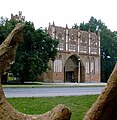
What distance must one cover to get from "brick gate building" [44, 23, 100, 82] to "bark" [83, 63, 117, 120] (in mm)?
44031

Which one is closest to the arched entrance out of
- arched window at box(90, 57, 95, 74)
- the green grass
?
arched window at box(90, 57, 95, 74)

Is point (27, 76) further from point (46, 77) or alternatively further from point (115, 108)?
point (115, 108)

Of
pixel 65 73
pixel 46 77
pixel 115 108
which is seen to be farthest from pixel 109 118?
pixel 65 73

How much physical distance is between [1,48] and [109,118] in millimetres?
1647

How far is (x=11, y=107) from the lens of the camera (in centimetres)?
301

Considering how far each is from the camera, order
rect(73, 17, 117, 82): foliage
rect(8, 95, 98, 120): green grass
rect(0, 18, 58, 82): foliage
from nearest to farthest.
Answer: rect(8, 95, 98, 120): green grass < rect(0, 18, 58, 82): foliage < rect(73, 17, 117, 82): foliage

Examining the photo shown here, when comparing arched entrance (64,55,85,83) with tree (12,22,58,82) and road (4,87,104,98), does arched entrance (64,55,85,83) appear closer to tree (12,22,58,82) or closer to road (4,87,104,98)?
tree (12,22,58,82)

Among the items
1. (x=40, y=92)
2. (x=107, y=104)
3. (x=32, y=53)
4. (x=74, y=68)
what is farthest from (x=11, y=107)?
(x=74, y=68)

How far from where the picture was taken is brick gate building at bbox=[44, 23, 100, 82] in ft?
154

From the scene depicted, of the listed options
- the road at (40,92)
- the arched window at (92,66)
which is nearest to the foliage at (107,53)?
the arched window at (92,66)

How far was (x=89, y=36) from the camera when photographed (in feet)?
175

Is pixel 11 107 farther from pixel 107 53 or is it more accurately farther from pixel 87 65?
pixel 107 53

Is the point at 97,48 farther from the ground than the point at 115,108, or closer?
farther from the ground

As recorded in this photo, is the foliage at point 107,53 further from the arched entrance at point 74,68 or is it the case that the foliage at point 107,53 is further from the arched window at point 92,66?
the arched entrance at point 74,68
